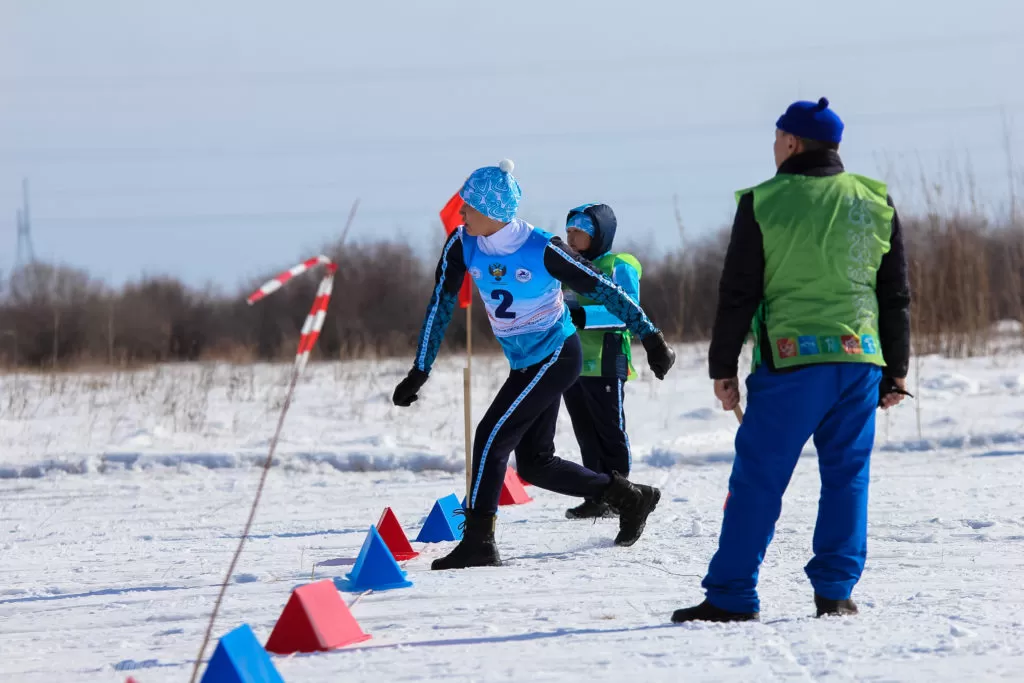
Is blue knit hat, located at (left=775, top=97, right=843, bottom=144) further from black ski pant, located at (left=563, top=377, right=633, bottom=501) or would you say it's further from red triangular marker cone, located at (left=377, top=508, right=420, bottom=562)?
black ski pant, located at (left=563, top=377, right=633, bottom=501)

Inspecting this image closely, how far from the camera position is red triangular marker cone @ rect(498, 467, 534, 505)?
782 cm

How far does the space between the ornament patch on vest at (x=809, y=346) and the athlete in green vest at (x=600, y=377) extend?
2965 mm

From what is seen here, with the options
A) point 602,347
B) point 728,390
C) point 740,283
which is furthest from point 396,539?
point 740,283

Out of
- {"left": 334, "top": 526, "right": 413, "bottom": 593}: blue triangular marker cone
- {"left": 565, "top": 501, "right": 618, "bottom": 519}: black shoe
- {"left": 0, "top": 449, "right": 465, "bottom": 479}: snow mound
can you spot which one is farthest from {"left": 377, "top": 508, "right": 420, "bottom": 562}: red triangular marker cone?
{"left": 0, "top": 449, "right": 465, "bottom": 479}: snow mound

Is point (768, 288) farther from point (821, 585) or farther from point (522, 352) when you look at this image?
point (522, 352)

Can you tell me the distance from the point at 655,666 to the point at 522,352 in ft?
7.43

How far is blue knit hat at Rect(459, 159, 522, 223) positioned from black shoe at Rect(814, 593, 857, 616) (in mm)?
2177

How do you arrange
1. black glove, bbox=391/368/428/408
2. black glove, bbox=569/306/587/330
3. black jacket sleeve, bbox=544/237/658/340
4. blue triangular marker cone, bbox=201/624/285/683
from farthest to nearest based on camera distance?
1. black glove, bbox=569/306/587/330
2. black glove, bbox=391/368/428/408
3. black jacket sleeve, bbox=544/237/658/340
4. blue triangular marker cone, bbox=201/624/285/683

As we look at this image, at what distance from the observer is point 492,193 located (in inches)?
214

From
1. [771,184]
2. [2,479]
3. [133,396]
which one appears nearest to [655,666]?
[771,184]

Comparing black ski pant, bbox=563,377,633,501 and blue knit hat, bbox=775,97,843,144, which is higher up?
blue knit hat, bbox=775,97,843,144

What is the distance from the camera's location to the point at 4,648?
4.28 metres

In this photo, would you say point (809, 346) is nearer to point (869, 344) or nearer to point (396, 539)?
point (869, 344)

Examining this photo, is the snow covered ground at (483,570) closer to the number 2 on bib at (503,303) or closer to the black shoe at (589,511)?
the black shoe at (589,511)
